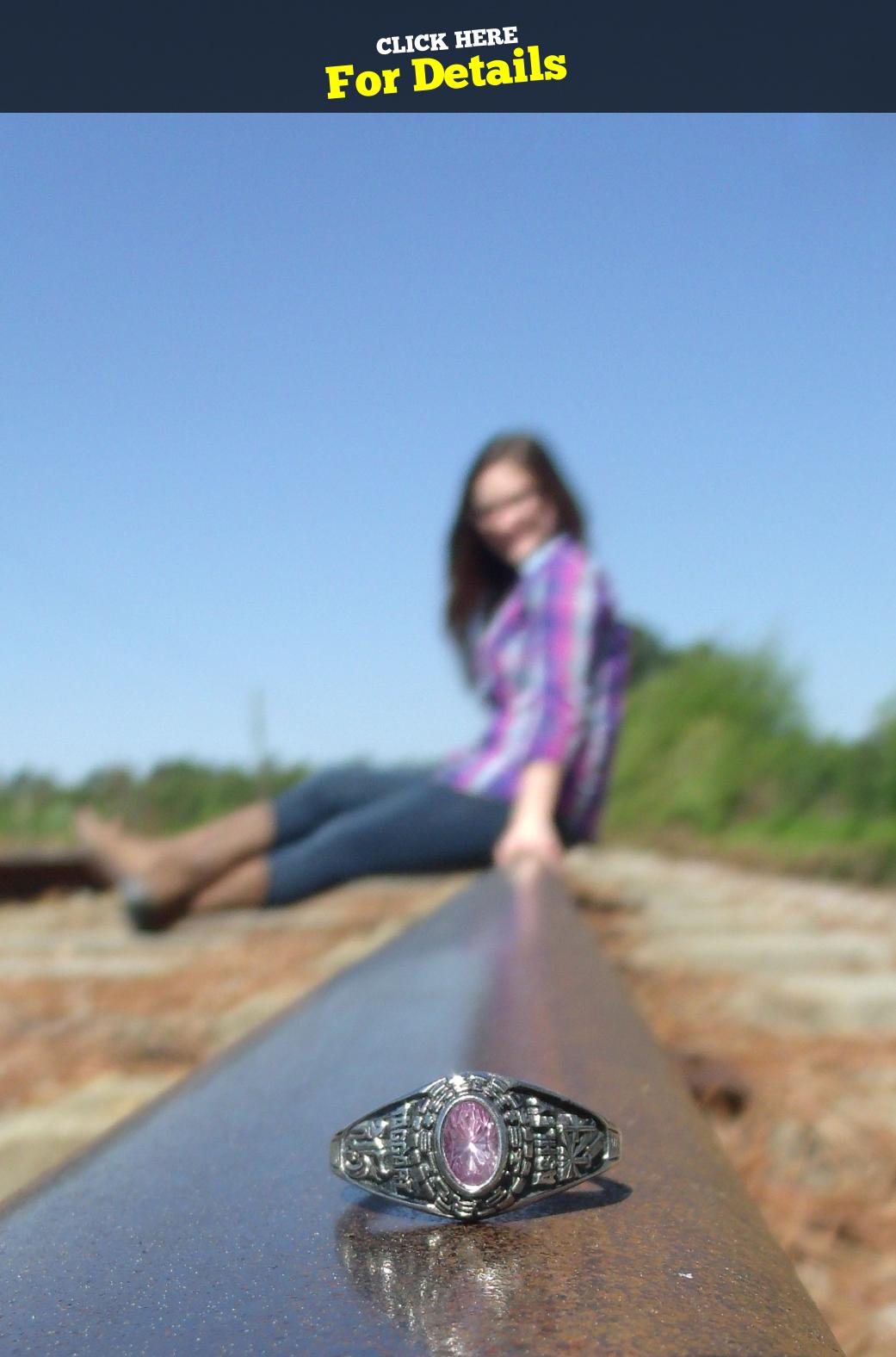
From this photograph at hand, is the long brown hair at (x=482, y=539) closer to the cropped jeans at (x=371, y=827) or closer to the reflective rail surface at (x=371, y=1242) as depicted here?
the cropped jeans at (x=371, y=827)

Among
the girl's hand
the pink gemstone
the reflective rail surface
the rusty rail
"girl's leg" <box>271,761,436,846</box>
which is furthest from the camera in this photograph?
the rusty rail

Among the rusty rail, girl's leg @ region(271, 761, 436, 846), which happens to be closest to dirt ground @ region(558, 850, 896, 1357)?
girl's leg @ region(271, 761, 436, 846)

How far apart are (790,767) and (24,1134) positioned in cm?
623

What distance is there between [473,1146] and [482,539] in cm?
387

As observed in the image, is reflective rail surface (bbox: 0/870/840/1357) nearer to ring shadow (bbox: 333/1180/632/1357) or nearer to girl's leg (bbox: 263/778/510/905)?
ring shadow (bbox: 333/1180/632/1357)

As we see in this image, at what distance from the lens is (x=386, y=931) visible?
3.62 metres

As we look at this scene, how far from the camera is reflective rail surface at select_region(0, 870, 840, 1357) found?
0.47 metres

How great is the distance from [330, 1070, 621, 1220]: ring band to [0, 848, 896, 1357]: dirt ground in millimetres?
264

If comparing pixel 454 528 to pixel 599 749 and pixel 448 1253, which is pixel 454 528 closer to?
pixel 599 749

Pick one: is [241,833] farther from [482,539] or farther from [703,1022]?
[703,1022]

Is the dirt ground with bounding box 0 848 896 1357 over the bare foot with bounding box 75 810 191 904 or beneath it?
beneath

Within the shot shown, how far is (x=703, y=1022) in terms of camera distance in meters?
2.02

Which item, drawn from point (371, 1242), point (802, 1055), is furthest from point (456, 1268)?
point (802, 1055)

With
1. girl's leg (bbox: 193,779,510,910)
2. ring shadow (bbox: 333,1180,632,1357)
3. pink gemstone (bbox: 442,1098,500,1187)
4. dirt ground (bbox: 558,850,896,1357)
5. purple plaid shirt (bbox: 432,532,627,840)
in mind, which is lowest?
dirt ground (bbox: 558,850,896,1357)
